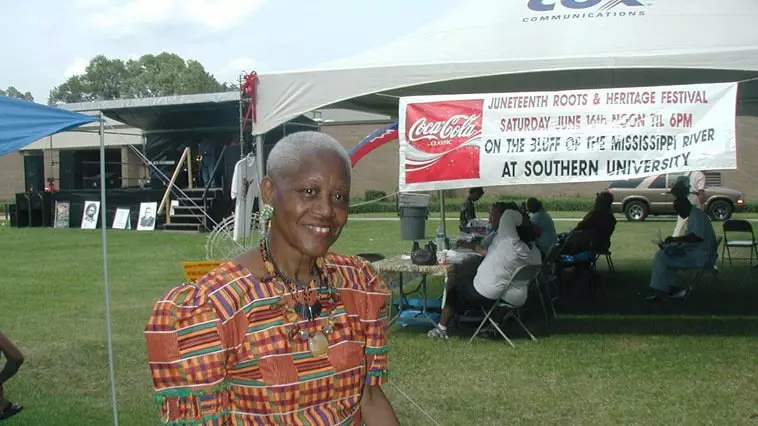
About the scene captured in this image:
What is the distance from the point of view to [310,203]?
1.74 m

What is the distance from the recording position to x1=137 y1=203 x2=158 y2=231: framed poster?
20.0 m

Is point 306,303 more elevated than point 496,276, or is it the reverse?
point 306,303

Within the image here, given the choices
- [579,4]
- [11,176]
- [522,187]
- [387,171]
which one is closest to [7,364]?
[579,4]

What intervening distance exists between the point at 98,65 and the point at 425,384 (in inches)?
4091

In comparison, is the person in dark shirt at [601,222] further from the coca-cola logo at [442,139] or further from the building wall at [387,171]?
the building wall at [387,171]

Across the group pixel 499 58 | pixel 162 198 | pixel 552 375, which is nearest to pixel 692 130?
pixel 499 58

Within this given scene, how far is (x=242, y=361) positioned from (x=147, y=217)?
19397 mm

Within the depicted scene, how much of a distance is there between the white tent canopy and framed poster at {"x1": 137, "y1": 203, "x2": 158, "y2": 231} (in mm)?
14608

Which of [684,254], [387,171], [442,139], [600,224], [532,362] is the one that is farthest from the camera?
[387,171]

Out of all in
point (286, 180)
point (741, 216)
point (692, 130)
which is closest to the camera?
point (286, 180)

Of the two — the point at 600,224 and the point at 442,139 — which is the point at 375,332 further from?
the point at 600,224

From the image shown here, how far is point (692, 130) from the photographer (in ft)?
18.1

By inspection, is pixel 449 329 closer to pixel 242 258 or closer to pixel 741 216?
pixel 242 258

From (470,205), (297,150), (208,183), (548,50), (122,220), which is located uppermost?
(548,50)
